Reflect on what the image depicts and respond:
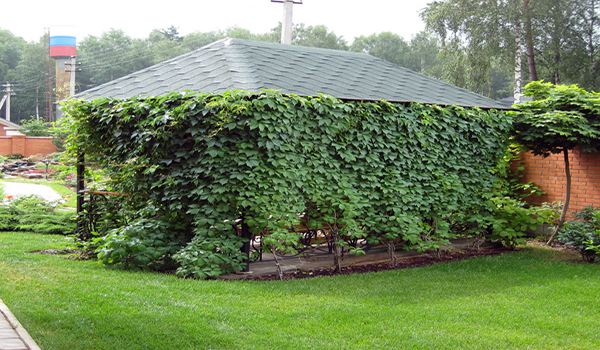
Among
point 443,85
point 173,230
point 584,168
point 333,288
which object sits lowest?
point 333,288

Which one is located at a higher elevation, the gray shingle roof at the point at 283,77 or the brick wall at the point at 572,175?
the gray shingle roof at the point at 283,77

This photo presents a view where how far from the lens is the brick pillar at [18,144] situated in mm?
36719

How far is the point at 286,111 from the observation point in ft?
21.8

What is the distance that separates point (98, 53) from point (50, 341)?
3012 inches

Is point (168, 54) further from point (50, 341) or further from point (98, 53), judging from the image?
point (50, 341)

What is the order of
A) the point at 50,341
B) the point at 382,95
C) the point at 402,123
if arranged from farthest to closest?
1. the point at 382,95
2. the point at 402,123
3. the point at 50,341

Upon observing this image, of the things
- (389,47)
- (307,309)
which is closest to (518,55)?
(307,309)

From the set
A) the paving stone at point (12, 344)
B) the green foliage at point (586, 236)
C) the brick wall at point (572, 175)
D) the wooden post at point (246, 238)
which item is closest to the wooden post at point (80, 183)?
the wooden post at point (246, 238)

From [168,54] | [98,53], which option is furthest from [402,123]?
[98,53]

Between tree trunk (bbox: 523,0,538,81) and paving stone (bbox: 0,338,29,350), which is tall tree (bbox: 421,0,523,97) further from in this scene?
paving stone (bbox: 0,338,29,350)

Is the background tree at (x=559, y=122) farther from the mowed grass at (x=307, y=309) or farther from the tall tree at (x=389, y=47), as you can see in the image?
the tall tree at (x=389, y=47)

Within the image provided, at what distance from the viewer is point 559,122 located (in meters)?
8.58

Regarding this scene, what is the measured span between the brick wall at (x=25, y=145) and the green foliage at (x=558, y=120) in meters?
34.0

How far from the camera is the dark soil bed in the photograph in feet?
22.9
